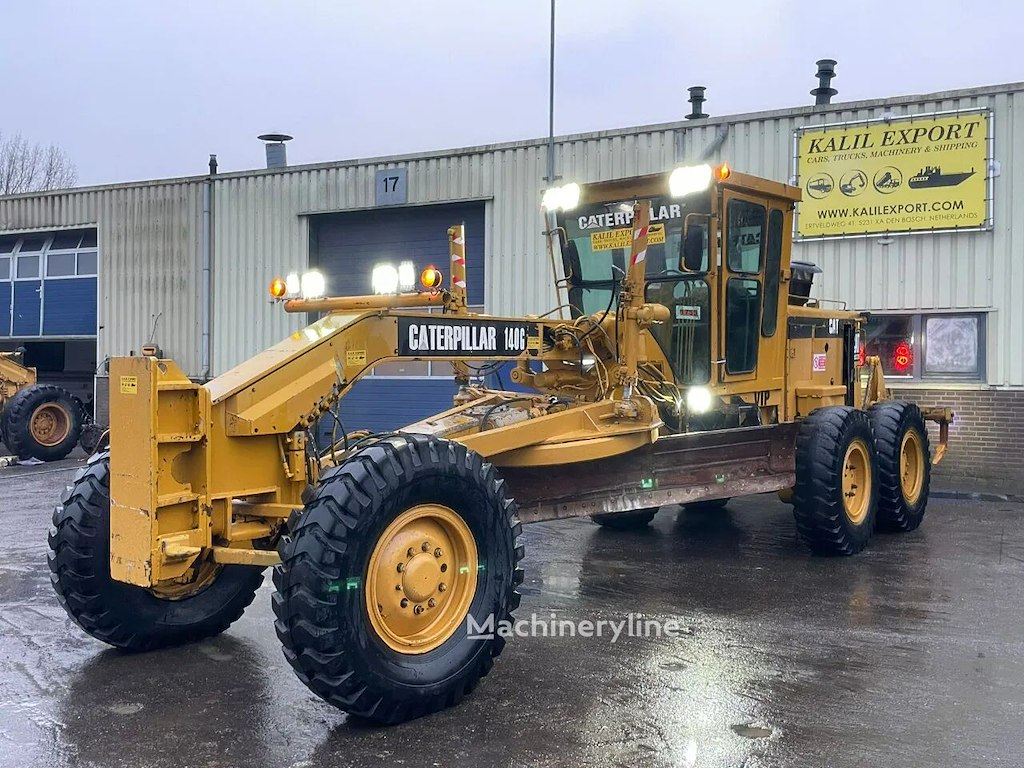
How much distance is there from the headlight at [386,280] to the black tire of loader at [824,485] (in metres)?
4.11

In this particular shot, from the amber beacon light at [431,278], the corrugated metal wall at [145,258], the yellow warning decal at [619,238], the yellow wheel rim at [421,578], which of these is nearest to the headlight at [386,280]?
the amber beacon light at [431,278]

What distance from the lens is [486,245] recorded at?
1652 cm

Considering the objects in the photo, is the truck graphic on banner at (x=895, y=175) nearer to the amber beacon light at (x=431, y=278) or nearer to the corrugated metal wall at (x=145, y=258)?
the amber beacon light at (x=431, y=278)

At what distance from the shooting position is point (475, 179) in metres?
16.6

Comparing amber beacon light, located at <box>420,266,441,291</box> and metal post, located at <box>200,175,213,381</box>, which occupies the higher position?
metal post, located at <box>200,175,213,381</box>

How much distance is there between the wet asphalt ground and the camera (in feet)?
14.7

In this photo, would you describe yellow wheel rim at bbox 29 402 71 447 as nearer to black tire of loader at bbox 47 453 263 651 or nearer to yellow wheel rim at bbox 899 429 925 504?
black tire of loader at bbox 47 453 263 651

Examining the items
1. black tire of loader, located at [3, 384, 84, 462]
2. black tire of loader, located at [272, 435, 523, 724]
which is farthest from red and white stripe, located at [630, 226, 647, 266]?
black tire of loader, located at [3, 384, 84, 462]

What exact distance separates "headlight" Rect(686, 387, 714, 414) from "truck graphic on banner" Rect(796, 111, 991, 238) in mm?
6683

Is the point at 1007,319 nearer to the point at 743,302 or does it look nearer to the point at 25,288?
the point at 743,302

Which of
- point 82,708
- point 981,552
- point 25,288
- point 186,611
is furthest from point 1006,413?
point 25,288

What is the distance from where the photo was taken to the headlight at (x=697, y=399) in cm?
795

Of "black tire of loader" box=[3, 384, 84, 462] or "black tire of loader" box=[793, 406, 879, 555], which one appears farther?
"black tire of loader" box=[3, 384, 84, 462]

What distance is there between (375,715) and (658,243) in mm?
4640
